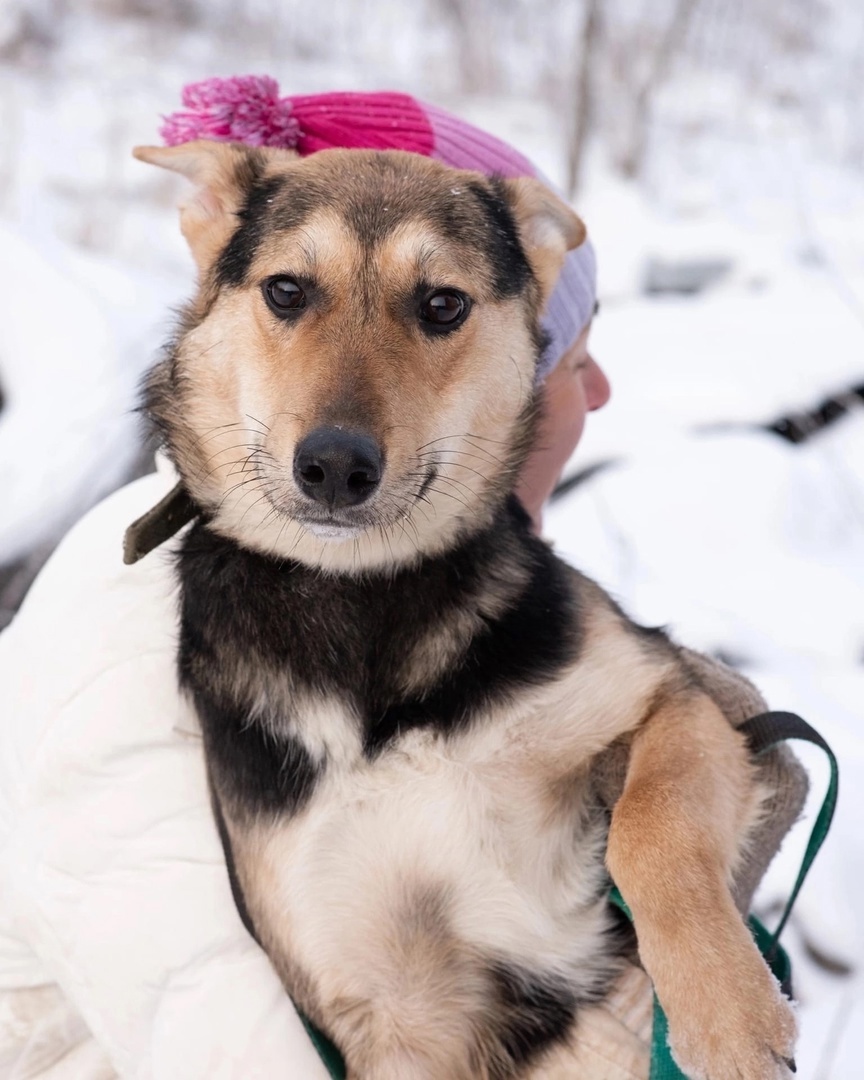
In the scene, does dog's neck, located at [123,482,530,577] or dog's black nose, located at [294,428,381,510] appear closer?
dog's black nose, located at [294,428,381,510]

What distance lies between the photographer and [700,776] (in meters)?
1.77

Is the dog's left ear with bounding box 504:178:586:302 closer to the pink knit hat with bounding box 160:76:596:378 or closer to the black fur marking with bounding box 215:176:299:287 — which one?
the pink knit hat with bounding box 160:76:596:378

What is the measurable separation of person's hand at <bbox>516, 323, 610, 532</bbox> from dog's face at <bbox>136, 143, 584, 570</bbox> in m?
0.31

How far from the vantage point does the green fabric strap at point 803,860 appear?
5.33 ft

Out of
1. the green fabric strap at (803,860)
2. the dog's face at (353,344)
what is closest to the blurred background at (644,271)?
the green fabric strap at (803,860)

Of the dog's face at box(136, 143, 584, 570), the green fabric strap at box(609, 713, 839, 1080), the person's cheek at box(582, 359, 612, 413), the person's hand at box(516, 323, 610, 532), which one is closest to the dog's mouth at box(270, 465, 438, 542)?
the dog's face at box(136, 143, 584, 570)

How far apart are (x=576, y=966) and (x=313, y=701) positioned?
0.70 m

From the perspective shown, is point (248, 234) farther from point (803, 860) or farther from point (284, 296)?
point (803, 860)

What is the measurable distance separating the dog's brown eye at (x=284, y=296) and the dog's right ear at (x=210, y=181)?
Result: 23 cm

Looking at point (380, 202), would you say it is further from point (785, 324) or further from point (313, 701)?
point (785, 324)

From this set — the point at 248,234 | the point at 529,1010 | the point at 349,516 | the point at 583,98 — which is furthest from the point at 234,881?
the point at 583,98

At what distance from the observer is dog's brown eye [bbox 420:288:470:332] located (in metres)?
1.99

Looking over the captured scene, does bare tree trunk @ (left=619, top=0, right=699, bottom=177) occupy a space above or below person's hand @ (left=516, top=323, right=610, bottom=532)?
below

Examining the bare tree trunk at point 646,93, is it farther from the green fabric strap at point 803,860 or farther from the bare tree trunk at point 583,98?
the green fabric strap at point 803,860
